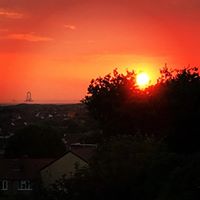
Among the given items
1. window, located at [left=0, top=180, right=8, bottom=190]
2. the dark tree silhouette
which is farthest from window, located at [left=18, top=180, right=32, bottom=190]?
the dark tree silhouette

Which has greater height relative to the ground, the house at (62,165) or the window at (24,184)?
the house at (62,165)

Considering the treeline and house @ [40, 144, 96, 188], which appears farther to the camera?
house @ [40, 144, 96, 188]

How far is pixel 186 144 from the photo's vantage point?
24.5m

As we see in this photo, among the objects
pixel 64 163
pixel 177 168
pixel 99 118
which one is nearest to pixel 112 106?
pixel 99 118

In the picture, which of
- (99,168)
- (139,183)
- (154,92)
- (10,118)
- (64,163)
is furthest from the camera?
(10,118)

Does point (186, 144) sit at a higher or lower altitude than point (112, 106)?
lower

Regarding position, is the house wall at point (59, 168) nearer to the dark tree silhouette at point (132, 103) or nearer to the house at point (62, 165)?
the house at point (62, 165)

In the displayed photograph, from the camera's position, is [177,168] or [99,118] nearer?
[177,168]

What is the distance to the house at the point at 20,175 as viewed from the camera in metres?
46.8

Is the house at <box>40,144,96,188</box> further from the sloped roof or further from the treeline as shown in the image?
the treeline

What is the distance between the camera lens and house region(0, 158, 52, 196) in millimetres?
46766

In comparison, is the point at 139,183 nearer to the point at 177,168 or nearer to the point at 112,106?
the point at 177,168

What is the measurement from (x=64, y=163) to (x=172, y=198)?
25.4 m

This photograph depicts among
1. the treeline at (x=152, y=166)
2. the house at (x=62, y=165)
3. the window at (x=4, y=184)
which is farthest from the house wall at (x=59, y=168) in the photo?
the treeline at (x=152, y=166)
